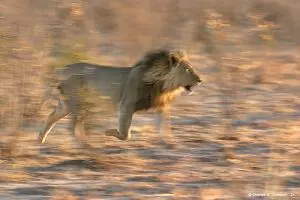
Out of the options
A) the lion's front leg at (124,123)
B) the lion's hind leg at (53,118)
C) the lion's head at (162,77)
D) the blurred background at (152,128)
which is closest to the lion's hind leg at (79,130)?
the blurred background at (152,128)

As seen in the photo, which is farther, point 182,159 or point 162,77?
point 162,77

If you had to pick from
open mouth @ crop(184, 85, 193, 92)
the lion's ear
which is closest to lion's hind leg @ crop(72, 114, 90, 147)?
the lion's ear

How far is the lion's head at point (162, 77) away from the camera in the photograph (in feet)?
33.6

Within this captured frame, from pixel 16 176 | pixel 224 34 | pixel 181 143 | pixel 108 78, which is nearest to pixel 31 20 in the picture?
pixel 108 78

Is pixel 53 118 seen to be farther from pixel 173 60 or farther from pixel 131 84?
pixel 173 60

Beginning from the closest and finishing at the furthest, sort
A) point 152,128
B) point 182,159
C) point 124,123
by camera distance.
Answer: point 182,159
point 124,123
point 152,128

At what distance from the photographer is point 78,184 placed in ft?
26.8

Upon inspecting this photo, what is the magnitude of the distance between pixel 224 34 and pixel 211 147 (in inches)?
296

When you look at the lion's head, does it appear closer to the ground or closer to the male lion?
the male lion

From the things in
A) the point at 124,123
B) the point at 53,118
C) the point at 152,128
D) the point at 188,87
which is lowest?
the point at 152,128

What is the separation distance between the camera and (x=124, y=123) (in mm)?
10086

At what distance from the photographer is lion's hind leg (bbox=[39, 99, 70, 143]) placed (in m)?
10.4

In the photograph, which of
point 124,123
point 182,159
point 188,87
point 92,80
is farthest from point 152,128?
point 182,159

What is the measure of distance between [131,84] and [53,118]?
99cm
